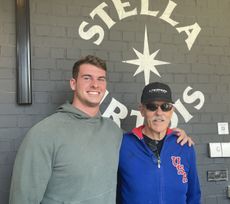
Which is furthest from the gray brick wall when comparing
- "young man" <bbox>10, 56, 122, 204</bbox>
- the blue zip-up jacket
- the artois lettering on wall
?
the blue zip-up jacket

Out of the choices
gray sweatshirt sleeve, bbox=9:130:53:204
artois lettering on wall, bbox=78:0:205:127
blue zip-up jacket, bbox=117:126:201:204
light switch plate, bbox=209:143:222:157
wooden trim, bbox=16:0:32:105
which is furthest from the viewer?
light switch plate, bbox=209:143:222:157

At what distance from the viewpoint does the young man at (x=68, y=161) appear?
1.96 meters

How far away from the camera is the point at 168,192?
2146 mm

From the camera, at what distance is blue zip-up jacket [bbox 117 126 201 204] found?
2135mm

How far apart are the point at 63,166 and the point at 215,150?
188cm

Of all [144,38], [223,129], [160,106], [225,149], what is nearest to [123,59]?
[144,38]

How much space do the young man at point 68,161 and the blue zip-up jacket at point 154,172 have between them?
0.10 meters

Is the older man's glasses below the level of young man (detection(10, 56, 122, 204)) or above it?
above

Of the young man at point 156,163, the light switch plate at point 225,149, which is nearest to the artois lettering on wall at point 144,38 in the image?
the light switch plate at point 225,149

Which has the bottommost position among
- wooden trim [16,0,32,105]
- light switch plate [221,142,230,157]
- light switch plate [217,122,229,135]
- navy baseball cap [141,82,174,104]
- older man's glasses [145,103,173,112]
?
light switch plate [221,142,230,157]

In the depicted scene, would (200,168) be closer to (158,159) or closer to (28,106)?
(158,159)

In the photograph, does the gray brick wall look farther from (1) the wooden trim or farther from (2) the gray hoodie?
(2) the gray hoodie

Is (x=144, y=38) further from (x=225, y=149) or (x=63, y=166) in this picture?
(x=63, y=166)

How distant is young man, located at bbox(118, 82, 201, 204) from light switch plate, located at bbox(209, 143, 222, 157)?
40.3 inches
